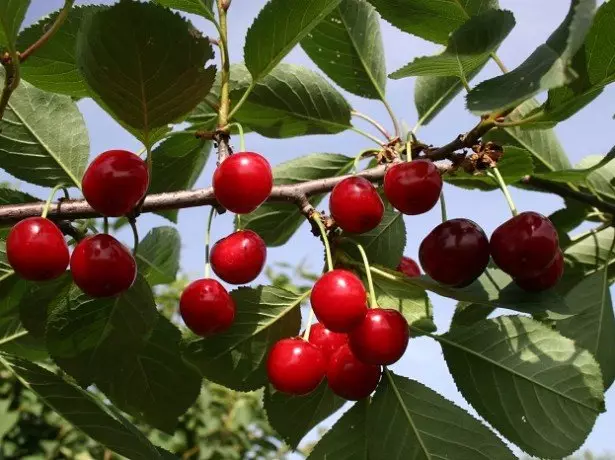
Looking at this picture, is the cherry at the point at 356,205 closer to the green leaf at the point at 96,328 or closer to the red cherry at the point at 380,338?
the red cherry at the point at 380,338

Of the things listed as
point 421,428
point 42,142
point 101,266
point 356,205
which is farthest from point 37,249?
point 421,428

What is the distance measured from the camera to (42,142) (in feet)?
6.35

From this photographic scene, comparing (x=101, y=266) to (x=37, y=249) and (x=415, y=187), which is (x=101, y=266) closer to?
(x=37, y=249)

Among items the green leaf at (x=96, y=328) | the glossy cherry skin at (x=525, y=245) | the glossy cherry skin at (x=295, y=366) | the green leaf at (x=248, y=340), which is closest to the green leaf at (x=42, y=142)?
the green leaf at (x=96, y=328)

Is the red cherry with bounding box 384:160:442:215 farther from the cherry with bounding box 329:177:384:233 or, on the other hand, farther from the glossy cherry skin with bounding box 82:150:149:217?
the glossy cherry skin with bounding box 82:150:149:217

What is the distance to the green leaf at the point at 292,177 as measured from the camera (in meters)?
2.23

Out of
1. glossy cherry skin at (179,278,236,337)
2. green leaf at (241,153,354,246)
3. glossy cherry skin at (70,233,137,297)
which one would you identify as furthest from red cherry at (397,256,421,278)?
glossy cherry skin at (70,233,137,297)

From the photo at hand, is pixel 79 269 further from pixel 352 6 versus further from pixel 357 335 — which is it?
pixel 352 6

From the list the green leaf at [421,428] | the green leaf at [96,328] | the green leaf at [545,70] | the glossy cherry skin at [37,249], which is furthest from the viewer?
the green leaf at [96,328]

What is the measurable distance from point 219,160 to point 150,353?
1.89 feet

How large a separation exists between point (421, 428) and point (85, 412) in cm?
78

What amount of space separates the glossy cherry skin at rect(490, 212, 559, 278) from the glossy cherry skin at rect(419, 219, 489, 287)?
0.13ft

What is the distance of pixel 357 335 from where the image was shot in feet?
5.09

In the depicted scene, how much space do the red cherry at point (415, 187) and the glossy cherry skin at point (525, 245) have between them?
A: 0.17 metres
